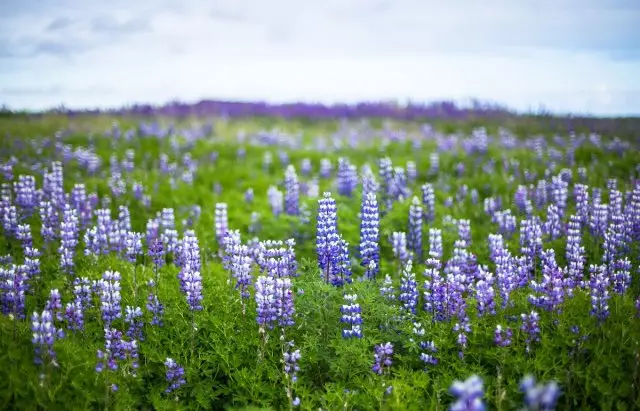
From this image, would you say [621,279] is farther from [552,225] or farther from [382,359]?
[382,359]

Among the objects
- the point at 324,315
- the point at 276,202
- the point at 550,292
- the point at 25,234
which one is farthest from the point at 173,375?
the point at 276,202

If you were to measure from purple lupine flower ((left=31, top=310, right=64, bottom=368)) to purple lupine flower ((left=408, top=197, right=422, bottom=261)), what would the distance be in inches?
177

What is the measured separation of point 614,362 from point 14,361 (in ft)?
14.8

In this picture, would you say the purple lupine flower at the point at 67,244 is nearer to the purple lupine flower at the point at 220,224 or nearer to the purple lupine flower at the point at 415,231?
the purple lupine flower at the point at 220,224

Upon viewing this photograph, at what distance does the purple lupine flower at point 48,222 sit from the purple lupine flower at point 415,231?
4370mm

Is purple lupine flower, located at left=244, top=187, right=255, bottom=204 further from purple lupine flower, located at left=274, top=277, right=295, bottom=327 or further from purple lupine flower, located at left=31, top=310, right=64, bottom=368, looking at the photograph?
purple lupine flower, located at left=31, top=310, right=64, bottom=368

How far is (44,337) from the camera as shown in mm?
4309

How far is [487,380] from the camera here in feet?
14.9

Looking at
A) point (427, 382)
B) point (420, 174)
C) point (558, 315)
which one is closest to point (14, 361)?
point (427, 382)

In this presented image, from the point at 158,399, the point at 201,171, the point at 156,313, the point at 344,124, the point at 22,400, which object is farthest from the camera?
the point at 344,124

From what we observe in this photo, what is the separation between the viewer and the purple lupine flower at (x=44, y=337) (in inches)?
168

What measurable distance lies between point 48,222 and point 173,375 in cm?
353

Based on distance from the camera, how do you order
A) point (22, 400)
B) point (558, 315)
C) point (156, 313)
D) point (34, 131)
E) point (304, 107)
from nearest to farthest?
point (22, 400)
point (558, 315)
point (156, 313)
point (34, 131)
point (304, 107)

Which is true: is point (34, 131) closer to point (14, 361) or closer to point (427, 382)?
point (14, 361)
